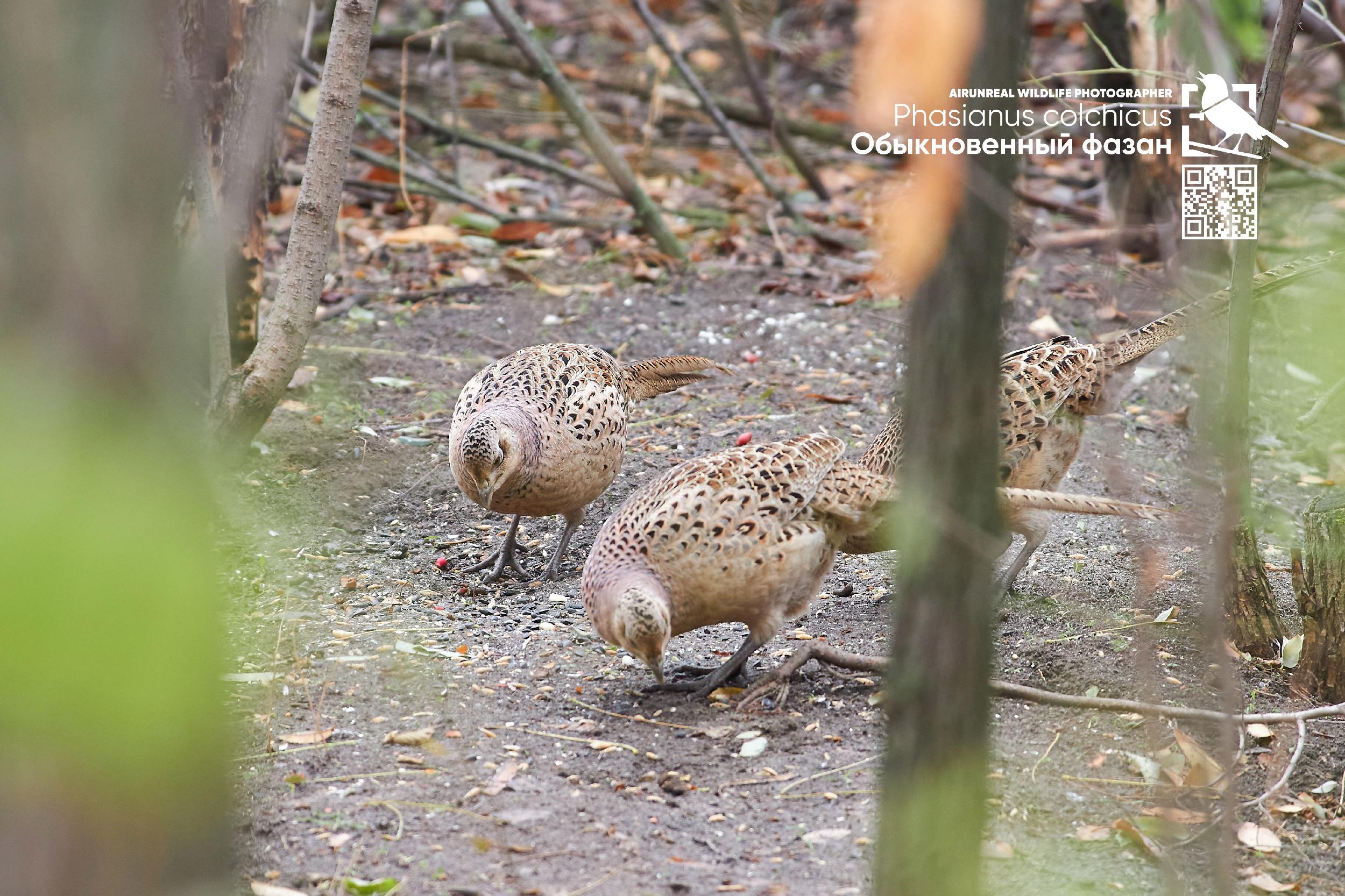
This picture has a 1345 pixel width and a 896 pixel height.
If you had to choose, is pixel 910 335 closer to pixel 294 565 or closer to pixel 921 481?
pixel 921 481

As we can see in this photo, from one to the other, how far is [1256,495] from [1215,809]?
3119 millimetres

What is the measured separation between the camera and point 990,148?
180 cm

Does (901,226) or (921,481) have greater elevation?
(901,226)

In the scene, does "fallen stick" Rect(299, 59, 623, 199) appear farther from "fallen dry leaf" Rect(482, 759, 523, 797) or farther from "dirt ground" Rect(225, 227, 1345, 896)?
"fallen dry leaf" Rect(482, 759, 523, 797)

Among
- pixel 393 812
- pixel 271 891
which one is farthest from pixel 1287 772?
pixel 271 891

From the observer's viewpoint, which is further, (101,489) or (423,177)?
(423,177)

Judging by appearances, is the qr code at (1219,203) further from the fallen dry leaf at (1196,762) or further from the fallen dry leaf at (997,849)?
the fallen dry leaf at (997,849)

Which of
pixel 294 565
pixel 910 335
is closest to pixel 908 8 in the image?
pixel 910 335

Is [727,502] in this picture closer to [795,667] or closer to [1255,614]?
[795,667]

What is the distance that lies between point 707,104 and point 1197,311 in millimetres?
4841

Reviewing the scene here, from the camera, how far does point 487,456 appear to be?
451 centimetres

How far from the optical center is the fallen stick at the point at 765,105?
7895 mm

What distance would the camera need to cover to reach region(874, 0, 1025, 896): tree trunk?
6.13ft

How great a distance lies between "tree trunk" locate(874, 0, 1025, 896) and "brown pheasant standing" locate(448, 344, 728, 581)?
276 cm
